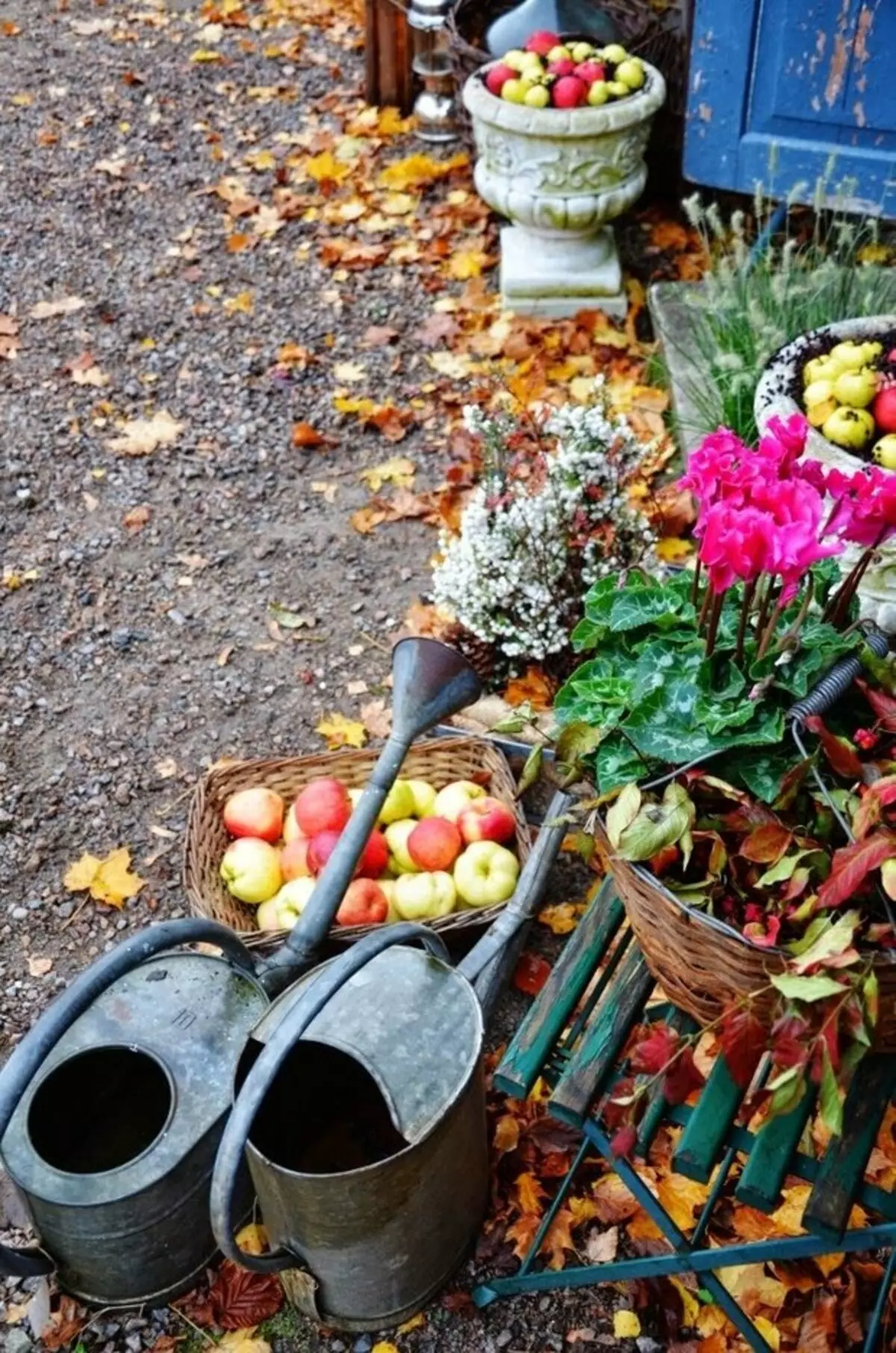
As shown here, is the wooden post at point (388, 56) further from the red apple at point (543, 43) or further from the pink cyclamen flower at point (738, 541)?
the pink cyclamen flower at point (738, 541)

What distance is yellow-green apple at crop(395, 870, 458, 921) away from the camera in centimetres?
250

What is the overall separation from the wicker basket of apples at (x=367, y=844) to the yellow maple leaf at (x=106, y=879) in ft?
0.97

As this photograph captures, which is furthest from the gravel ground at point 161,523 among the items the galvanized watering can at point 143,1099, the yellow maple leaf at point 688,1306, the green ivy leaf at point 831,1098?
the green ivy leaf at point 831,1098

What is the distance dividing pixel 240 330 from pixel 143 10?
3.17 m

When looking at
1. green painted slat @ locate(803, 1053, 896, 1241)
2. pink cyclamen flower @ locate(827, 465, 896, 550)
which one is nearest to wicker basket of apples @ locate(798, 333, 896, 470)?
pink cyclamen flower @ locate(827, 465, 896, 550)

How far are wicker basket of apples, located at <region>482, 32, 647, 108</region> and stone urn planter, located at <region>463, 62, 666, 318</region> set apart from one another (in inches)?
1.5

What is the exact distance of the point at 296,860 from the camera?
2617 millimetres

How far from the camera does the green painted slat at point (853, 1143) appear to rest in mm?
1591

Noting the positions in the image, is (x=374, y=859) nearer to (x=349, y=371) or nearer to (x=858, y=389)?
(x=858, y=389)

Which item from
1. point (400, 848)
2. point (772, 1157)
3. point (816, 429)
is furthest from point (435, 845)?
point (816, 429)

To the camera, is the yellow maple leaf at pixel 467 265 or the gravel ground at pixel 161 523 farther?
the yellow maple leaf at pixel 467 265

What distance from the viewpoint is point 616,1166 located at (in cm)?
178

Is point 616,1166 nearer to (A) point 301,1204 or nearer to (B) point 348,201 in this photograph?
(A) point 301,1204

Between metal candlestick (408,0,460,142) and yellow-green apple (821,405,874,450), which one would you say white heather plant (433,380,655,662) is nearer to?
yellow-green apple (821,405,874,450)
